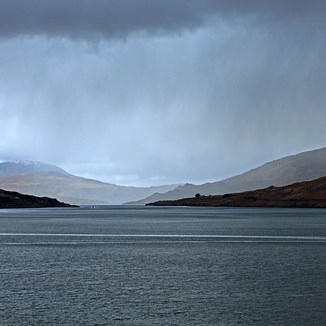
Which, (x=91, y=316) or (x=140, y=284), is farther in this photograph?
(x=140, y=284)

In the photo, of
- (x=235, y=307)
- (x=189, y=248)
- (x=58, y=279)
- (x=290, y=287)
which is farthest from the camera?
(x=189, y=248)

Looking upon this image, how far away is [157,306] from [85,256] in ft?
135

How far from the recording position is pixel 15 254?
89625 millimetres

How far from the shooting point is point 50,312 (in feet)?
149

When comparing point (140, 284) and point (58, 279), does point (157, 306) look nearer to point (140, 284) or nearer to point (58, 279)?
point (140, 284)

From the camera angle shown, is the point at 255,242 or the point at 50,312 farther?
the point at 255,242

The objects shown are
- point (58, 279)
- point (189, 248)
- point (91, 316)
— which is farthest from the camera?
point (189, 248)

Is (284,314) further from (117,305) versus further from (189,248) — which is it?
(189,248)

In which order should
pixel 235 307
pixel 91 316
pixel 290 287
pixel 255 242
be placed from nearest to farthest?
pixel 91 316, pixel 235 307, pixel 290 287, pixel 255 242

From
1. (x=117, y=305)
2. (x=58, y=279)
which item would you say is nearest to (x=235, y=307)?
(x=117, y=305)

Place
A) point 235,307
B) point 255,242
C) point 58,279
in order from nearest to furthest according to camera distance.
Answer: point 235,307, point 58,279, point 255,242

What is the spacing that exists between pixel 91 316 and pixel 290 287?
2190cm

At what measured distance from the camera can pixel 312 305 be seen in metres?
47.5

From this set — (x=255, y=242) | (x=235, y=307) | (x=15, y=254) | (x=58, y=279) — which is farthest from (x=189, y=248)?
(x=235, y=307)
